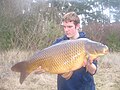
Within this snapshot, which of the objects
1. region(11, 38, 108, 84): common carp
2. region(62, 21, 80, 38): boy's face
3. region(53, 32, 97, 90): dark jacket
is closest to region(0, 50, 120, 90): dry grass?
region(53, 32, 97, 90): dark jacket

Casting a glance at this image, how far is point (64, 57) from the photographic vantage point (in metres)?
2.89

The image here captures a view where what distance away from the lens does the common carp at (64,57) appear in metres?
2.87

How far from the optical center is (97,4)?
26.2 metres

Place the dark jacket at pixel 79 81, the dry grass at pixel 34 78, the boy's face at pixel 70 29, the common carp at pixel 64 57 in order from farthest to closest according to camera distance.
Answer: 1. the dry grass at pixel 34 78
2. the dark jacket at pixel 79 81
3. the boy's face at pixel 70 29
4. the common carp at pixel 64 57

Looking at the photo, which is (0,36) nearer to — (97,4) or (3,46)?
(3,46)

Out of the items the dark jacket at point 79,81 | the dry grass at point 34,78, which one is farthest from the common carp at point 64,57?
the dry grass at point 34,78

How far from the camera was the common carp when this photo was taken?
2.87 metres

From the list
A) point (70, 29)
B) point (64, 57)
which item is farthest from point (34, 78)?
point (64, 57)

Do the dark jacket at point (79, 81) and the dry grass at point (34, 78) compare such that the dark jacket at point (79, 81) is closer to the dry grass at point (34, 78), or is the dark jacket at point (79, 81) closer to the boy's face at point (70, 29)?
the boy's face at point (70, 29)

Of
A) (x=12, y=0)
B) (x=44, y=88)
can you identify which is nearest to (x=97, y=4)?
(x=12, y=0)

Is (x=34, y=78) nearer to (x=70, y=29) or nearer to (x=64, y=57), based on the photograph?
(x=70, y=29)

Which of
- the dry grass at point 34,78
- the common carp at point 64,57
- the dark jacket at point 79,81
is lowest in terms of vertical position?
the dry grass at point 34,78

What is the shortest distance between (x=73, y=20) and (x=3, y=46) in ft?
26.4

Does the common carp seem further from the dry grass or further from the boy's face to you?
the dry grass
